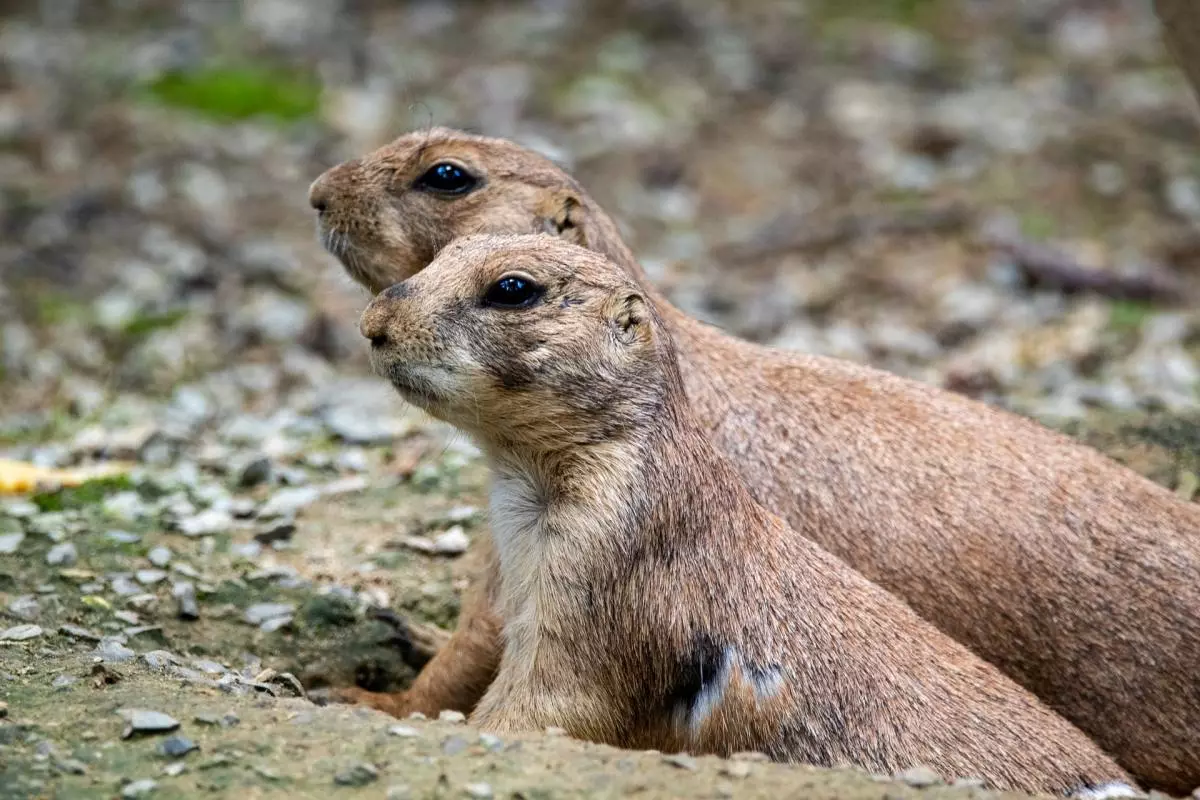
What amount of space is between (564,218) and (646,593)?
2063 mm

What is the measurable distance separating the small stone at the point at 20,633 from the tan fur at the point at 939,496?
1456mm

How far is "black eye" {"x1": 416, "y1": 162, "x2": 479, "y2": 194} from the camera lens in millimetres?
7052

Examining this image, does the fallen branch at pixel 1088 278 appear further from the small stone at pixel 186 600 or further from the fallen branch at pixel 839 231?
the small stone at pixel 186 600

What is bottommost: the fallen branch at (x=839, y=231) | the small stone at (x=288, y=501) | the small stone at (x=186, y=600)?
the small stone at (x=186, y=600)

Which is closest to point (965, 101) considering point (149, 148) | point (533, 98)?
point (533, 98)

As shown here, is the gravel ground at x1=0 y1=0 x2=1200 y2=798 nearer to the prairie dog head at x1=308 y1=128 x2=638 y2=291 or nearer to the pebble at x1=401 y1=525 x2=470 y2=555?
the pebble at x1=401 y1=525 x2=470 y2=555

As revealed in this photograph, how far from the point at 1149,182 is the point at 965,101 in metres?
2.64

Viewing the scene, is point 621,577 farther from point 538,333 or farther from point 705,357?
point 705,357

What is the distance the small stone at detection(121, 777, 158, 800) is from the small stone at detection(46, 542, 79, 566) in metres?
2.49

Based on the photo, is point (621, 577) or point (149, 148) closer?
point (621, 577)

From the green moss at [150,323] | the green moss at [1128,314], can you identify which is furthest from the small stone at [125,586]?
the green moss at [1128,314]

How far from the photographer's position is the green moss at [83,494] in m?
7.77

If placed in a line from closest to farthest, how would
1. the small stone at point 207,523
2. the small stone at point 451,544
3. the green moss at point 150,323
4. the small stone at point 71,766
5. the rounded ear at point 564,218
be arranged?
the small stone at point 71,766
the rounded ear at point 564,218
the small stone at point 207,523
the small stone at point 451,544
the green moss at point 150,323

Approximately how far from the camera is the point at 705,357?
6.87 meters
